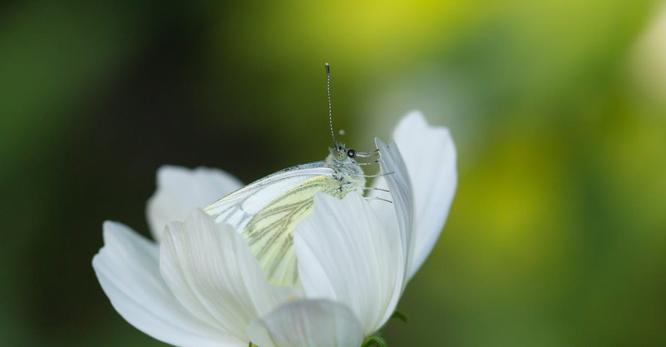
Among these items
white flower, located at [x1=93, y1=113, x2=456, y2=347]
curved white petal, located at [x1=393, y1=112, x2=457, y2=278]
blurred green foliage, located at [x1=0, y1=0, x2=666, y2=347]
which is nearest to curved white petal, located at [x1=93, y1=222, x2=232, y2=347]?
white flower, located at [x1=93, y1=113, x2=456, y2=347]

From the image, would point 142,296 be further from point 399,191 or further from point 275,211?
point 399,191

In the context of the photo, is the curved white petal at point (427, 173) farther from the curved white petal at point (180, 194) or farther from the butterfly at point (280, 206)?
the curved white petal at point (180, 194)

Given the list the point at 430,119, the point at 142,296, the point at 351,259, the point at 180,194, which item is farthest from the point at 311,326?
the point at 430,119

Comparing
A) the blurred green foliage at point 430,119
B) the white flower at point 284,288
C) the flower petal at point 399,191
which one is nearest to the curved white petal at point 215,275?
the white flower at point 284,288

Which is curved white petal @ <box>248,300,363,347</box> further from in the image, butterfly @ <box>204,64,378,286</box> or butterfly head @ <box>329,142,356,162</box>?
butterfly head @ <box>329,142,356,162</box>

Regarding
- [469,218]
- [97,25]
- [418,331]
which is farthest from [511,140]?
[97,25]
